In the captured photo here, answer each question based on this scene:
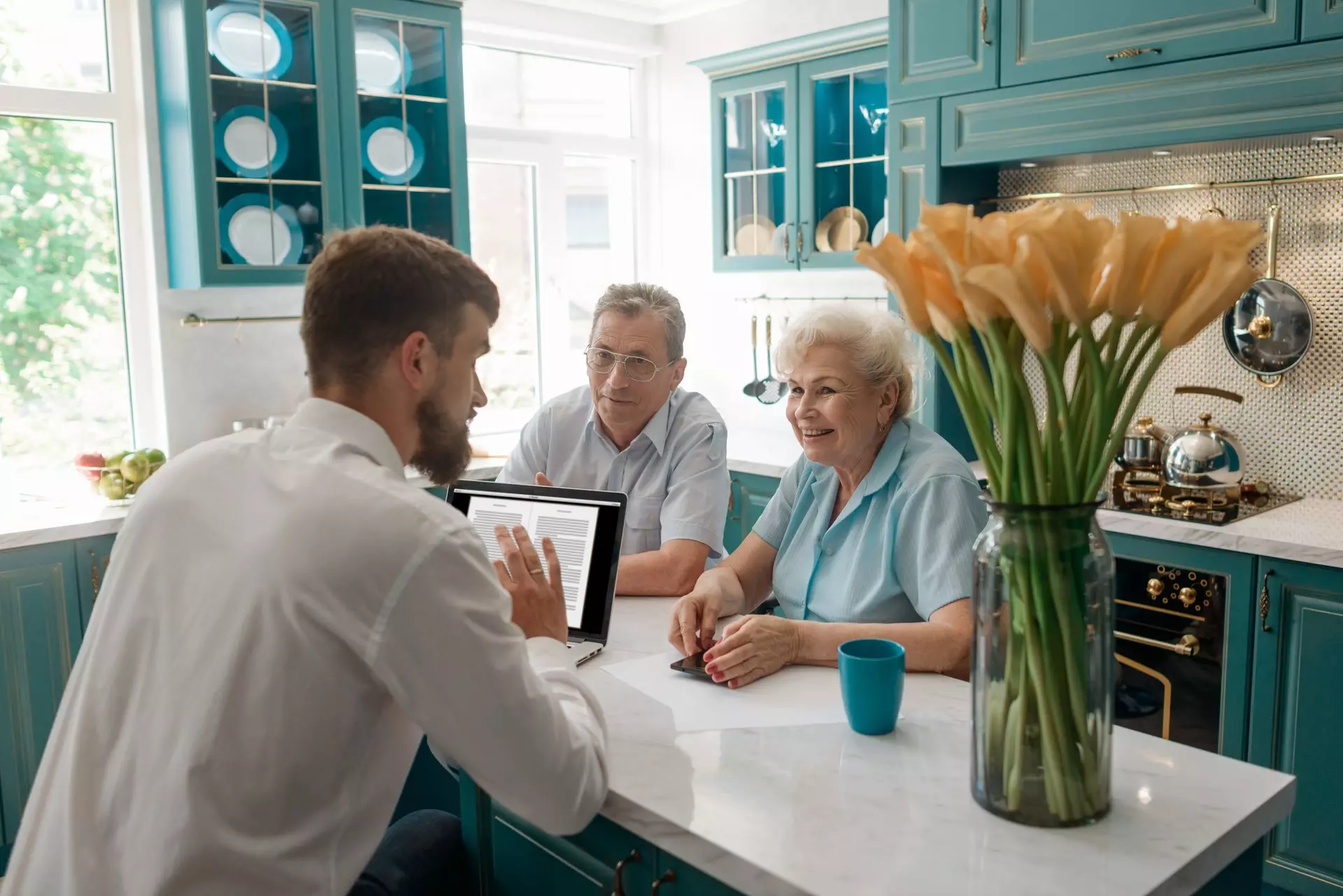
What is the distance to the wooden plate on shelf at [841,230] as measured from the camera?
4.09 metres

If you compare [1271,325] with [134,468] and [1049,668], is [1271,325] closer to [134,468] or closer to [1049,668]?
[1049,668]

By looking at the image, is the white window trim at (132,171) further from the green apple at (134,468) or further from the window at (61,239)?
the green apple at (134,468)

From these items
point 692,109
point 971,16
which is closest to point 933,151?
point 971,16

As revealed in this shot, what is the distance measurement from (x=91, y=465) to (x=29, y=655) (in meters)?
0.67

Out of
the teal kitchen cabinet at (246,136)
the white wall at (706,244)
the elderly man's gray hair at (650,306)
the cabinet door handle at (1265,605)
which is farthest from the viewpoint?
the white wall at (706,244)

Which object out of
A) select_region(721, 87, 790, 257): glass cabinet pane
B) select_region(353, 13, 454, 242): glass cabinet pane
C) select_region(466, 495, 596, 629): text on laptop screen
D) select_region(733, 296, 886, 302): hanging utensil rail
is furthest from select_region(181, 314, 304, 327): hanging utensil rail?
select_region(466, 495, 596, 629): text on laptop screen

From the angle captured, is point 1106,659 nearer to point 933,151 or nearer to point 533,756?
point 533,756

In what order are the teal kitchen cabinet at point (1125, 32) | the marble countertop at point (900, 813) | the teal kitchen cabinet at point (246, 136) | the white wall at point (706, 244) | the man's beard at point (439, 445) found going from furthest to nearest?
the white wall at point (706, 244), the teal kitchen cabinet at point (246, 136), the teal kitchen cabinet at point (1125, 32), the man's beard at point (439, 445), the marble countertop at point (900, 813)

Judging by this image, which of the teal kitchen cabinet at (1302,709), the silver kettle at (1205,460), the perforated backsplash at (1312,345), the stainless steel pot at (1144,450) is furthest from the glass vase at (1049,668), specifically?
the perforated backsplash at (1312,345)

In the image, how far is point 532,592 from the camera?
1430mm

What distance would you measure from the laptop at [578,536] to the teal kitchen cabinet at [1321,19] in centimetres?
202

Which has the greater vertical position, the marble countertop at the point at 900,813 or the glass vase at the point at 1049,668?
the glass vase at the point at 1049,668

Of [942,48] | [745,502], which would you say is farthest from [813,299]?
[942,48]

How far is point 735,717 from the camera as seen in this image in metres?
1.41
